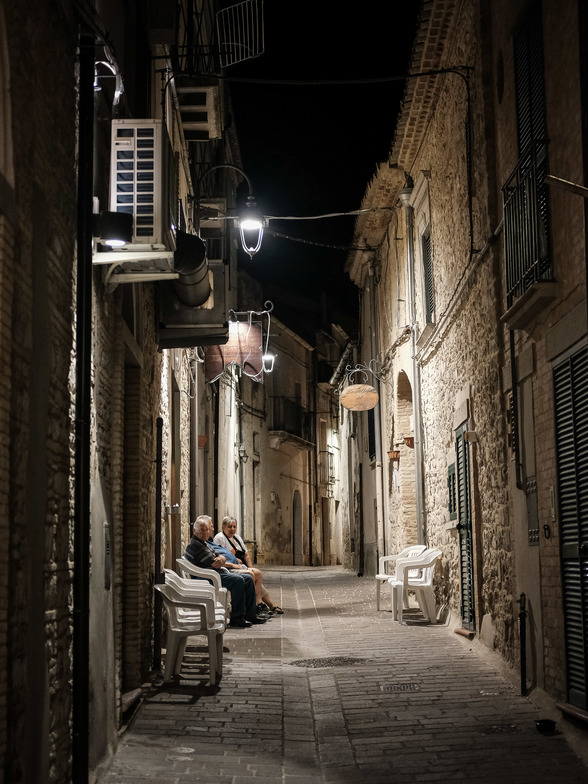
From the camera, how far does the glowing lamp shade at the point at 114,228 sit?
649 cm

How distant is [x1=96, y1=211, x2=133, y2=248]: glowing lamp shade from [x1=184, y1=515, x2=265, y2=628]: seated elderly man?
242 inches

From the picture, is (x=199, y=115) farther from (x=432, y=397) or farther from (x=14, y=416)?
(x=14, y=416)

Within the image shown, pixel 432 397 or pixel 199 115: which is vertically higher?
pixel 199 115

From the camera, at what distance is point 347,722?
7594mm

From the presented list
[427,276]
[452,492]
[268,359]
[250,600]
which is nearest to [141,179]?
[452,492]

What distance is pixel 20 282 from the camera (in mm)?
4797

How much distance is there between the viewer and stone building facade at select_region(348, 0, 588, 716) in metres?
7.31

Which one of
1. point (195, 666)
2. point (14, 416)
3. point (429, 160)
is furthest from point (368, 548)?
point (14, 416)

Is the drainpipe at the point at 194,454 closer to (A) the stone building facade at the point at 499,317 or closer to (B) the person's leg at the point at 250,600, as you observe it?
(B) the person's leg at the point at 250,600

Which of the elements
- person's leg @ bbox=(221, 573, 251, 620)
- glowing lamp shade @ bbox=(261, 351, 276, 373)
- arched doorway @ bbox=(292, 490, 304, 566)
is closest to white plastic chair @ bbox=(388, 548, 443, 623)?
person's leg @ bbox=(221, 573, 251, 620)

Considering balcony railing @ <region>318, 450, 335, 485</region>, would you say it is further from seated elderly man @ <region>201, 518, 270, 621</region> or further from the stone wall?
the stone wall

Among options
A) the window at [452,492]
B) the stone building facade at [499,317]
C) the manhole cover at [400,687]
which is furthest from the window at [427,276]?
the manhole cover at [400,687]

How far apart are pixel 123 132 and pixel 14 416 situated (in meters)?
3.30

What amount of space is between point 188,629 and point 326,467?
3546 cm
